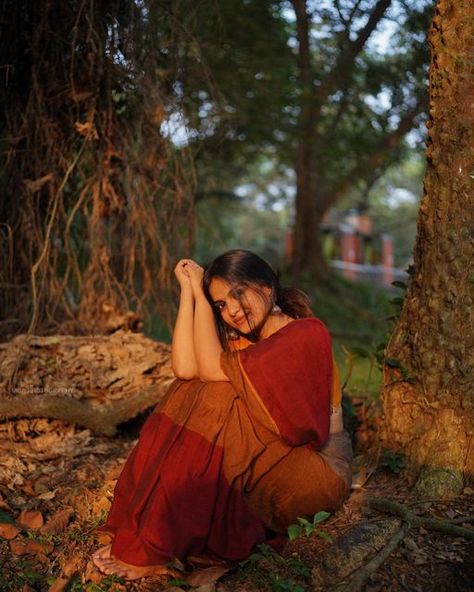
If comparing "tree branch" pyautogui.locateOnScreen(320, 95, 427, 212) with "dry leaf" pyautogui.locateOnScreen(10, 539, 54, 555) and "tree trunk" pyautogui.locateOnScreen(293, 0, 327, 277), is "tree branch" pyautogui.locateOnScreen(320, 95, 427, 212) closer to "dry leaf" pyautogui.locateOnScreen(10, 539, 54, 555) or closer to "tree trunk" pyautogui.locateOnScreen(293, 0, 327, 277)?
"tree trunk" pyautogui.locateOnScreen(293, 0, 327, 277)

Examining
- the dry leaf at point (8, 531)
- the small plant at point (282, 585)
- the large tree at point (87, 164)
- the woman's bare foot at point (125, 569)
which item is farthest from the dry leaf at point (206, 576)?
the large tree at point (87, 164)

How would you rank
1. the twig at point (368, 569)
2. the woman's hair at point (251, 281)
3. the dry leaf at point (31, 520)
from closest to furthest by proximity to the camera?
the twig at point (368, 569) → the woman's hair at point (251, 281) → the dry leaf at point (31, 520)

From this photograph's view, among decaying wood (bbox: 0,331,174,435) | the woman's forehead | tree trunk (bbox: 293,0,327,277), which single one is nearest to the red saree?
the woman's forehead

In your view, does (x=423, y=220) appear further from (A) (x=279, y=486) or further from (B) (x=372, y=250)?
(B) (x=372, y=250)

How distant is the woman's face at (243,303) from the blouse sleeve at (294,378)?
0.70ft

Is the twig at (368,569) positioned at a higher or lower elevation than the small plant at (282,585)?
higher

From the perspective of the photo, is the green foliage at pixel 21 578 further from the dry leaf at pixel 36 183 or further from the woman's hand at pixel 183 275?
the dry leaf at pixel 36 183

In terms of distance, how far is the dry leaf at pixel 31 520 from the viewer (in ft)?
10.4

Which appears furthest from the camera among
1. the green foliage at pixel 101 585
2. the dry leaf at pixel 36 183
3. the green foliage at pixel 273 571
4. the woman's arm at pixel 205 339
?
the dry leaf at pixel 36 183

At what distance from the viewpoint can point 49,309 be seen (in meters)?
5.13

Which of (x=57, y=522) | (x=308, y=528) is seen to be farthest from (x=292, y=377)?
(x=57, y=522)

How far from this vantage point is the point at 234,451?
283cm

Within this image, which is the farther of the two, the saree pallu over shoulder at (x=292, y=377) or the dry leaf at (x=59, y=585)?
the saree pallu over shoulder at (x=292, y=377)

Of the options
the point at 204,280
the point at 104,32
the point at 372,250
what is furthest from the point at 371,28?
the point at 372,250
